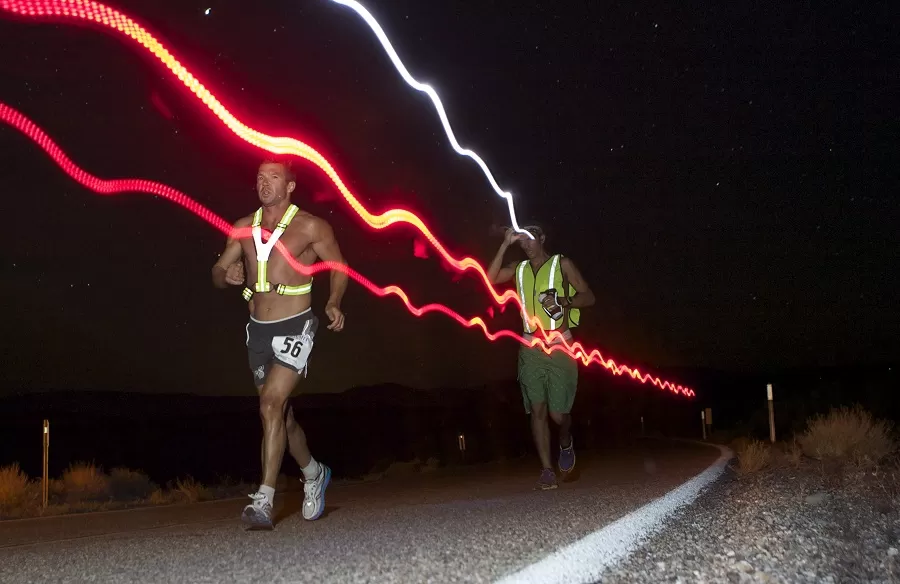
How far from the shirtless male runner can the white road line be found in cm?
224

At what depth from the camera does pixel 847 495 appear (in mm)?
6496

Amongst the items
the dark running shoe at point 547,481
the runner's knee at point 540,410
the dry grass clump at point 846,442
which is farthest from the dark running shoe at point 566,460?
the dry grass clump at point 846,442

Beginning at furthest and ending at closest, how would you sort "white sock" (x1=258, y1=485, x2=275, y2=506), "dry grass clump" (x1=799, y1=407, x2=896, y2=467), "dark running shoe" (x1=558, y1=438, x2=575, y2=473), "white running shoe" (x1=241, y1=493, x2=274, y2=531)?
"dry grass clump" (x1=799, y1=407, x2=896, y2=467), "dark running shoe" (x1=558, y1=438, x2=575, y2=473), "white sock" (x1=258, y1=485, x2=275, y2=506), "white running shoe" (x1=241, y1=493, x2=274, y2=531)

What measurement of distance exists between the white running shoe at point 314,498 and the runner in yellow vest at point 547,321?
343cm

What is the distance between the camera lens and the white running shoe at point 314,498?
6.27 m

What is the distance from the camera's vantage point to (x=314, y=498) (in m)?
6.33

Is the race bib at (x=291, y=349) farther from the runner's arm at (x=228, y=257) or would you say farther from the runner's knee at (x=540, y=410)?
the runner's knee at (x=540, y=410)

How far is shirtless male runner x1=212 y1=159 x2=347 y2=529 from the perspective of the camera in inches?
241

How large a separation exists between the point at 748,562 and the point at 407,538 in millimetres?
1745

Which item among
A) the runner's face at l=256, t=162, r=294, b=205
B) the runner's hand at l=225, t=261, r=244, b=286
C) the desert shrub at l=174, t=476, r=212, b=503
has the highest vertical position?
the runner's face at l=256, t=162, r=294, b=205

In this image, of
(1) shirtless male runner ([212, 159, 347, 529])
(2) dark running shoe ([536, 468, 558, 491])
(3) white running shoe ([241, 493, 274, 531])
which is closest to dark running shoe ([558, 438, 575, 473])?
(2) dark running shoe ([536, 468, 558, 491])

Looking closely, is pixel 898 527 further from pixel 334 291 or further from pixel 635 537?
pixel 334 291

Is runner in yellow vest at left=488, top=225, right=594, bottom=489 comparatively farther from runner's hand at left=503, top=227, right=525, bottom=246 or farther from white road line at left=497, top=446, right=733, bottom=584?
white road line at left=497, top=446, right=733, bottom=584

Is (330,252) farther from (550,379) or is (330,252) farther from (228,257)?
(550,379)
